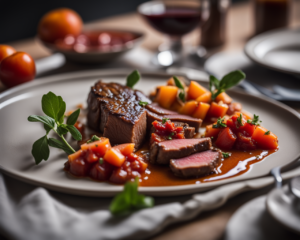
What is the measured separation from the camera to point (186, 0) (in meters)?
4.39

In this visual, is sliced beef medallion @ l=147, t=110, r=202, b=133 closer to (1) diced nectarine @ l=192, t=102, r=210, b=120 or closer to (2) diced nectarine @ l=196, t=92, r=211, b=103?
(1) diced nectarine @ l=192, t=102, r=210, b=120

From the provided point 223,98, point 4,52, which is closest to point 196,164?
point 223,98

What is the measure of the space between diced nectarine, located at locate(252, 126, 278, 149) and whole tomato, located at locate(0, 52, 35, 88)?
86.8 inches

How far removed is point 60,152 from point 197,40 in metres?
3.60

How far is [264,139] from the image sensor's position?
2.35m

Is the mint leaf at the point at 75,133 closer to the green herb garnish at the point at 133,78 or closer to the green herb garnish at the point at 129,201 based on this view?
the green herb garnish at the point at 129,201

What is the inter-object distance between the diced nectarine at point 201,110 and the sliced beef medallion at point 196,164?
653 mm

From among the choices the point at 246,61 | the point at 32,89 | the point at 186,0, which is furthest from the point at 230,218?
the point at 186,0

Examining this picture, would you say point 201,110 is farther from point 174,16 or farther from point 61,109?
point 174,16

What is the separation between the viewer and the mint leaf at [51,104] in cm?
229

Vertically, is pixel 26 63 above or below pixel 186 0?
below

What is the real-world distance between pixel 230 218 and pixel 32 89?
234cm

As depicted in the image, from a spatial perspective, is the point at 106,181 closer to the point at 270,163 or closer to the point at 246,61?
the point at 270,163

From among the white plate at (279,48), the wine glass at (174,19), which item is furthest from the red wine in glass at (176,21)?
the white plate at (279,48)
